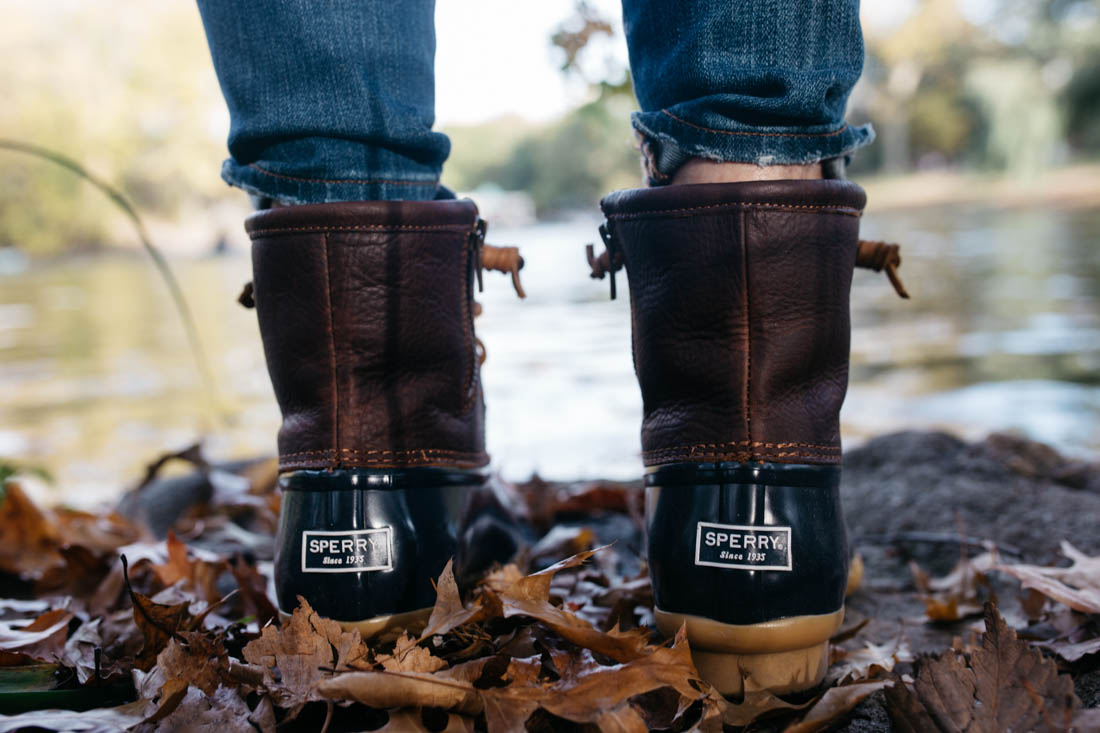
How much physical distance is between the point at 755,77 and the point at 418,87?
1.31 ft

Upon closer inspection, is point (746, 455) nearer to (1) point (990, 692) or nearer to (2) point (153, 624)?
(1) point (990, 692)

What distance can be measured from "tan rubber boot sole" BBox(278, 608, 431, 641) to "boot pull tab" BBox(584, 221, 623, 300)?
0.43 meters

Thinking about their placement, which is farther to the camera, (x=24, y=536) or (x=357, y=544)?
(x=24, y=536)

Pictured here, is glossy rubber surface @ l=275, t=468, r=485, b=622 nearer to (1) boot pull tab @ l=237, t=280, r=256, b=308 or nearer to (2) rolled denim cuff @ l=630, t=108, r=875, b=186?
(1) boot pull tab @ l=237, t=280, r=256, b=308

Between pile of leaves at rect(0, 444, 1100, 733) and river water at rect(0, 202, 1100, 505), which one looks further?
river water at rect(0, 202, 1100, 505)

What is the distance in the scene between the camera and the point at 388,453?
0.97 meters

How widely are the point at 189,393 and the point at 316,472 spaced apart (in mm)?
3985

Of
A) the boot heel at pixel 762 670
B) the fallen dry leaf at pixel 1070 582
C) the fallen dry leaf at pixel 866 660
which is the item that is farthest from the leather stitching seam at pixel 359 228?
the fallen dry leaf at pixel 1070 582

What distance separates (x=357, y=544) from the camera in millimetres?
924

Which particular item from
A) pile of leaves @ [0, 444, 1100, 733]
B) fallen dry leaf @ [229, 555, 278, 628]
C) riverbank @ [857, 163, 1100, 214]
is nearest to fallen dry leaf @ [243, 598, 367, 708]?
pile of leaves @ [0, 444, 1100, 733]

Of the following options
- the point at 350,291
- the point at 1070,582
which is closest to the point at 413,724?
the point at 350,291

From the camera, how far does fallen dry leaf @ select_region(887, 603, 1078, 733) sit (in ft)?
2.29

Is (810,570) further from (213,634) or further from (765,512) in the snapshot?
(213,634)

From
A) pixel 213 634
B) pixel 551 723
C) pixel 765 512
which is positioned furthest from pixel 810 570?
pixel 213 634
